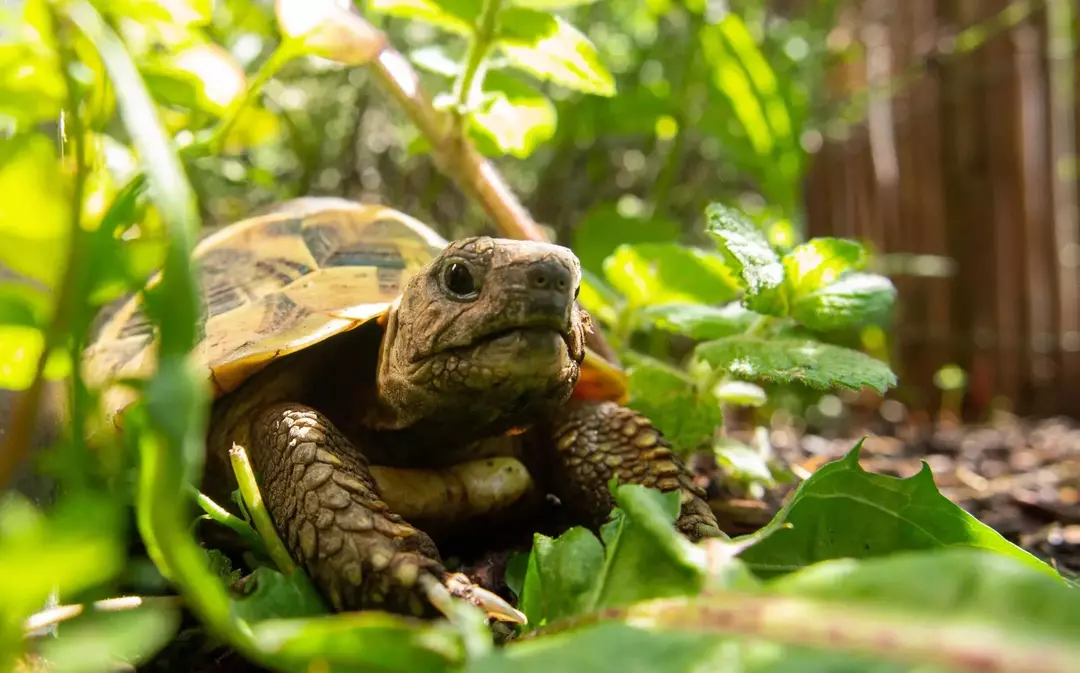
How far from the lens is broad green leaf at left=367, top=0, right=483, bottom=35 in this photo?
1012 millimetres

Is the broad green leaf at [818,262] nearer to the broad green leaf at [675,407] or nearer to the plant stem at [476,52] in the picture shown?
the broad green leaf at [675,407]

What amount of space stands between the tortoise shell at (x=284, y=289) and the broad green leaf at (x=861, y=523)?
44 centimetres

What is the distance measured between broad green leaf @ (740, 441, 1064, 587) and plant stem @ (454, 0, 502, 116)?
0.67 metres

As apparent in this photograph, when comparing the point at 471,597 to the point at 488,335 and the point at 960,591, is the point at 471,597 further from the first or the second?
the point at 960,591

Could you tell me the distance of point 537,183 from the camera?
2451 millimetres

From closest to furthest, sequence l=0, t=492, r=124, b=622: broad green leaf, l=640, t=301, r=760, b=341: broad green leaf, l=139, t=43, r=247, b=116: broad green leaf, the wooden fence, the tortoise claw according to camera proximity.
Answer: l=0, t=492, r=124, b=622: broad green leaf → the tortoise claw → l=640, t=301, r=760, b=341: broad green leaf → l=139, t=43, r=247, b=116: broad green leaf → the wooden fence

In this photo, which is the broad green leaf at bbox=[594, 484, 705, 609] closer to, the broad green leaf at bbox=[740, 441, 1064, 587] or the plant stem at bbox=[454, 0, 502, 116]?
the broad green leaf at bbox=[740, 441, 1064, 587]

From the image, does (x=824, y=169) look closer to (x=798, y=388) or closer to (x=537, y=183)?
(x=798, y=388)

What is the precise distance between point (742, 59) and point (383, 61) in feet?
3.02

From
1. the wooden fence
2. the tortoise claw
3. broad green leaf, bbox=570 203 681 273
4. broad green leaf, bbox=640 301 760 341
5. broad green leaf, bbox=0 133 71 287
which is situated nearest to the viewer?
broad green leaf, bbox=0 133 71 287

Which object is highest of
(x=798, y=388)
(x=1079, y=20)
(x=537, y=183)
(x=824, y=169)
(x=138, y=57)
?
(x=138, y=57)

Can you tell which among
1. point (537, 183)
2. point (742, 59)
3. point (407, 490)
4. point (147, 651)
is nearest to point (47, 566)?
point (147, 651)

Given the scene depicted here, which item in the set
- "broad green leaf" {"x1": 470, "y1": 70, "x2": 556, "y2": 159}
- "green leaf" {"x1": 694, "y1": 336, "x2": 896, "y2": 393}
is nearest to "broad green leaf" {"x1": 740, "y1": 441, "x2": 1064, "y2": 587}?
"green leaf" {"x1": 694, "y1": 336, "x2": 896, "y2": 393}

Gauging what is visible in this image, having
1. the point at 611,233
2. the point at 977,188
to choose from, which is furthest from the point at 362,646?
the point at 977,188
